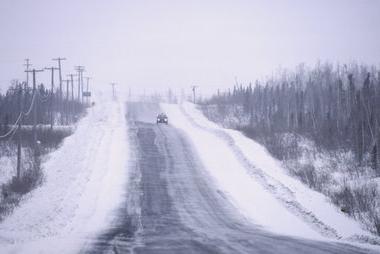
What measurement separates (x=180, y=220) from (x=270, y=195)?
5734 millimetres

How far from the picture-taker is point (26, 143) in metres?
42.6

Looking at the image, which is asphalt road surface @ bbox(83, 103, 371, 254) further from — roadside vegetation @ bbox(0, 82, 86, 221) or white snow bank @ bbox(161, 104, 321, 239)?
roadside vegetation @ bbox(0, 82, 86, 221)

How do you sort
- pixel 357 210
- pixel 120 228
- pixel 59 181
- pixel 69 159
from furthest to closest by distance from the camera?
pixel 69 159
pixel 59 181
pixel 357 210
pixel 120 228

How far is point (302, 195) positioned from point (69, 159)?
14623 millimetres

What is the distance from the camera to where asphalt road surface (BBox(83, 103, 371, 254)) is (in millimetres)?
11312

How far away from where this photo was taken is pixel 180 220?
15.5 metres

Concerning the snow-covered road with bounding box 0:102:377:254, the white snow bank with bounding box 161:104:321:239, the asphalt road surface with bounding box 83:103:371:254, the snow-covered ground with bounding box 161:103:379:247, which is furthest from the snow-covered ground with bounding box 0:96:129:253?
the snow-covered ground with bounding box 161:103:379:247

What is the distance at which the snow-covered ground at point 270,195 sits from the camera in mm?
14195

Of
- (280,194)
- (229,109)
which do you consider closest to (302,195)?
(280,194)

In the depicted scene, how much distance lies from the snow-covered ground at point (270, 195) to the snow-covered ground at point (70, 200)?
219 inches

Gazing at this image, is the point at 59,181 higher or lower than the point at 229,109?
lower

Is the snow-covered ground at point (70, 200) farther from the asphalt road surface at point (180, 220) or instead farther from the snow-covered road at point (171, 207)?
the asphalt road surface at point (180, 220)

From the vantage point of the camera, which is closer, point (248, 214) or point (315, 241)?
point (315, 241)

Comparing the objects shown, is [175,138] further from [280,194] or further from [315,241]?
[315,241]
